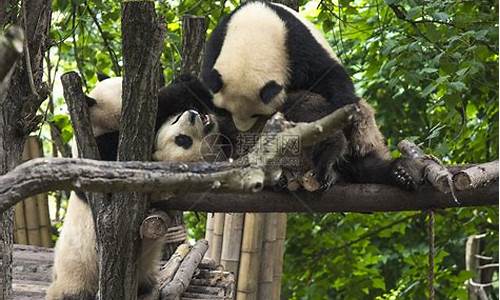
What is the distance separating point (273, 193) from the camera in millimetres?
2939

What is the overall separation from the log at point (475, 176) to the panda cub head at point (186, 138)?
3.73 feet

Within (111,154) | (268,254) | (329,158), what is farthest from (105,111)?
(268,254)

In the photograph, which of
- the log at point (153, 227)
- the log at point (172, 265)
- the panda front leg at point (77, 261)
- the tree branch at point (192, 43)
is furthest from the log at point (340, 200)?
the tree branch at point (192, 43)

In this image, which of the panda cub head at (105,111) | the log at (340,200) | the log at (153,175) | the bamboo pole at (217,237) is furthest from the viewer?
the bamboo pole at (217,237)

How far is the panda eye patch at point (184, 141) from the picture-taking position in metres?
3.45

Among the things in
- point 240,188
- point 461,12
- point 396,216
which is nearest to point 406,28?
point 461,12

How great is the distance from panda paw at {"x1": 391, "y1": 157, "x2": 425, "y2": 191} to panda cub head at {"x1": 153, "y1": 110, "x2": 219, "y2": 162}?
0.86 meters

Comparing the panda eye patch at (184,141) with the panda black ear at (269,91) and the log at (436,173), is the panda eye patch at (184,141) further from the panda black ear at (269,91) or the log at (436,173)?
the log at (436,173)

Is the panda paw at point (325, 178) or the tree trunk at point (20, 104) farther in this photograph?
the panda paw at point (325, 178)

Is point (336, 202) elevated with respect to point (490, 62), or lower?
lower

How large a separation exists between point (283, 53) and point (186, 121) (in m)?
0.53

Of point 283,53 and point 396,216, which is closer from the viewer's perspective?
point 283,53

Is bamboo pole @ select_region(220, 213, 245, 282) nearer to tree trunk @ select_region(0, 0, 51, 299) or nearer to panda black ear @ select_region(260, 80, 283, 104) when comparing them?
panda black ear @ select_region(260, 80, 283, 104)

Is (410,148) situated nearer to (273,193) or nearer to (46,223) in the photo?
(273,193)
